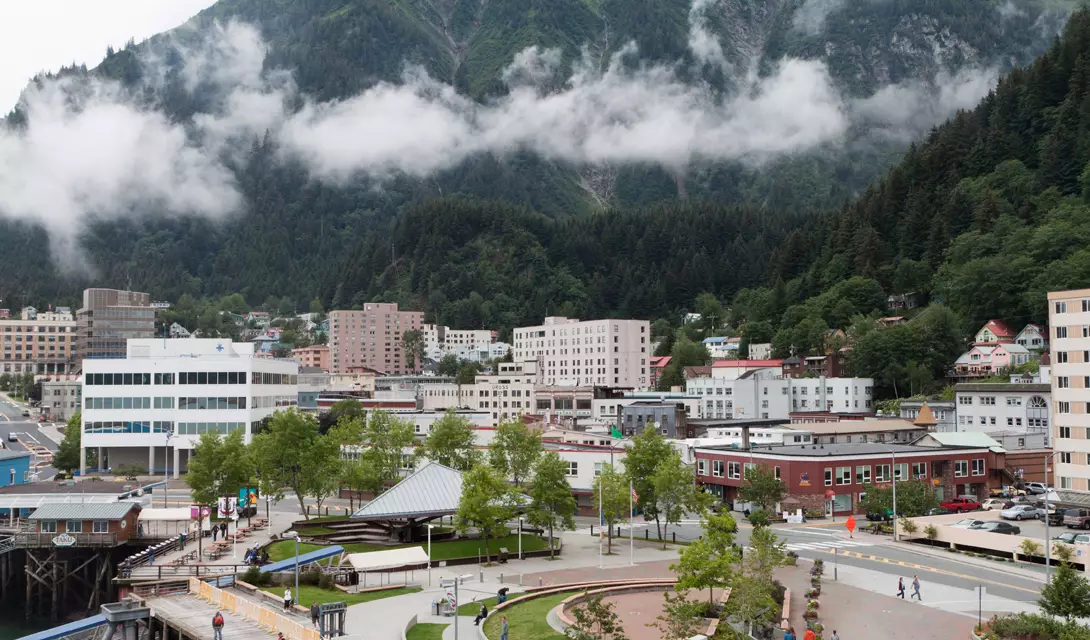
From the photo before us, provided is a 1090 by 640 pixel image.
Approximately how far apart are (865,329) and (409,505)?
99551mm

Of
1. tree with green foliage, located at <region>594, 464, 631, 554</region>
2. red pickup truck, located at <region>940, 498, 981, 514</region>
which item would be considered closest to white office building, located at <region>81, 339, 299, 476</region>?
tree with green foliage, located at <region>594, 464, 631, 554</region>

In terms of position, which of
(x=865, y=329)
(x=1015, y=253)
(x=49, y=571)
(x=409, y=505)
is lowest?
(x=49, y=571)

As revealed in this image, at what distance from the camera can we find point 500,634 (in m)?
43.2

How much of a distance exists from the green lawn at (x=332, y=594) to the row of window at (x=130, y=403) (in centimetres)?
7073

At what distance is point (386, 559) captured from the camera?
54844mm

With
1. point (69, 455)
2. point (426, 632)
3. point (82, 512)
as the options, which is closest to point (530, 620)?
point (426, 632)

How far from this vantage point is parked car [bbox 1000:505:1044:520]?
Result: 242 feet

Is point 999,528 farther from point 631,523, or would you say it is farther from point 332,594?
point 332,594

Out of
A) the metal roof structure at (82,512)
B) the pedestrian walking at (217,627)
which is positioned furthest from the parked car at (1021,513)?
the metal roof structure at (82,512)

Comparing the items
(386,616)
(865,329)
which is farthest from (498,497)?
(865,329)

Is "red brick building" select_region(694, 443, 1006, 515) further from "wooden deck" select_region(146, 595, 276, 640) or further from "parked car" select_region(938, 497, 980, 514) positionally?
"wooden deck" select_region(146, 595, 276, 640)

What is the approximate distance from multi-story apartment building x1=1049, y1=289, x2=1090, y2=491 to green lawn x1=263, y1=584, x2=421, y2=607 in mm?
48713

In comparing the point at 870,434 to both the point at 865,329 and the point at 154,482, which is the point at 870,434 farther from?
the point at 154,482

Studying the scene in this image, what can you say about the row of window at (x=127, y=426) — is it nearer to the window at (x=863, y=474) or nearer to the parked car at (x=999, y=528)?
the window at (x=863, y=474)
